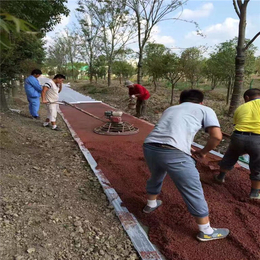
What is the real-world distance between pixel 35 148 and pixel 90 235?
295cm

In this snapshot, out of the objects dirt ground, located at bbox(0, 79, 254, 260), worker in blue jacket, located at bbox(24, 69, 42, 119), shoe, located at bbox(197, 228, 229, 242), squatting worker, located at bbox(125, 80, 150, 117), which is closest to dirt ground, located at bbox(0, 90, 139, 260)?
dirt ground, located at bbox(0, 79, 254, 260)

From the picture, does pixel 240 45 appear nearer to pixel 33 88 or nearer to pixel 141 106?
pixel 141 106

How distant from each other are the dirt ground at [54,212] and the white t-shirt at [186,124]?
3.38 feet

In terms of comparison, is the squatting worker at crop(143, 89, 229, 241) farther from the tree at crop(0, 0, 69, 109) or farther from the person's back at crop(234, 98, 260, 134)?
the tree at crop(0, 0, 69, 109)

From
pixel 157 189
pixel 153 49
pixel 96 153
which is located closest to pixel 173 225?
pixel 157 189

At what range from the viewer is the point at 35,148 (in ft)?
16.1

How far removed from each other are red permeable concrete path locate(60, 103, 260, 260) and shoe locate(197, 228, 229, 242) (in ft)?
0.14

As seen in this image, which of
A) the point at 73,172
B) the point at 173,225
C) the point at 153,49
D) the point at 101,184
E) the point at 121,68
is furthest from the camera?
the point at 121,68

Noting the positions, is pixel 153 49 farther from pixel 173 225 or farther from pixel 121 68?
pixel 173 225

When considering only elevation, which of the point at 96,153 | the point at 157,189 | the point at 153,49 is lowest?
the point at 96,153

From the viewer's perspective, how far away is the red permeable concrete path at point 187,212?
87.9 inches

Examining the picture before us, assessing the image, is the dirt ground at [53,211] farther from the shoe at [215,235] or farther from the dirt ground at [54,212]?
the shoe at [215,235]

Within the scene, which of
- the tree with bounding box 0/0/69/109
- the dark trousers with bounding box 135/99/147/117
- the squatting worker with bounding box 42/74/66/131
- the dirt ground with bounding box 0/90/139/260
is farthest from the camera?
the dark trousers with bounding box 135/99/147/117

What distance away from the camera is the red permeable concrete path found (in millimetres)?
2232
